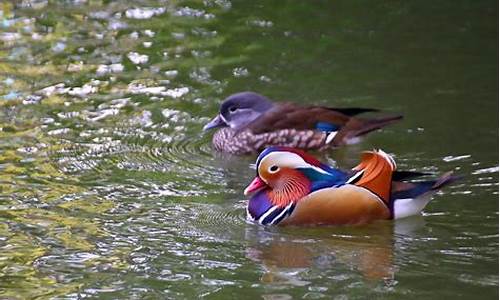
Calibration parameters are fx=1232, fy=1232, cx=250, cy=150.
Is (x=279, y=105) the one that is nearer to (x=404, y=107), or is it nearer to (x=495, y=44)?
(x=404, y=107)

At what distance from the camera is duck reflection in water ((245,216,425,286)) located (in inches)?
295

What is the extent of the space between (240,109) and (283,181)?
235 cm

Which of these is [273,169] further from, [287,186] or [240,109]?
[240,109]

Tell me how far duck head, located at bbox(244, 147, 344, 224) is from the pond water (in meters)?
0.16

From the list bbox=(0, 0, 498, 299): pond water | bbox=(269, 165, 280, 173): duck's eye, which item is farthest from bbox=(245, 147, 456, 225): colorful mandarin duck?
bbox=(0, 0, 498, 299): pond water

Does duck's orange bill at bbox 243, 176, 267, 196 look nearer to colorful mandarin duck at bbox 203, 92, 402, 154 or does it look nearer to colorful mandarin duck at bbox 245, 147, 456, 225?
colorful mandarin duck at bbox 245, 147, 456, 225

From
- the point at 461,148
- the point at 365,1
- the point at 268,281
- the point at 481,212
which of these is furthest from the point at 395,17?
the point at 268,281

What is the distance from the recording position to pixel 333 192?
831cm

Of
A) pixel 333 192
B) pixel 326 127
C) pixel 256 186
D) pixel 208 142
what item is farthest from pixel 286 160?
pixel 208 142

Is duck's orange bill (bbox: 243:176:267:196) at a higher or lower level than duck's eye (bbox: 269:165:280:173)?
lower

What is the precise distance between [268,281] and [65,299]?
1208 mm

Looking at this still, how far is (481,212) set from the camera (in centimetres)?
845

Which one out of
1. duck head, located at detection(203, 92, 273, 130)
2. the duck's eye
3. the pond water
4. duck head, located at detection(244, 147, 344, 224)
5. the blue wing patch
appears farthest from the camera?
duck head, located at detection(203, 92, 273, 130)

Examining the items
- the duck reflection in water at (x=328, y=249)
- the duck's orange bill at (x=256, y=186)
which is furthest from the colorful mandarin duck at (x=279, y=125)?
the duck reflection in water at (x=328, y=249)
